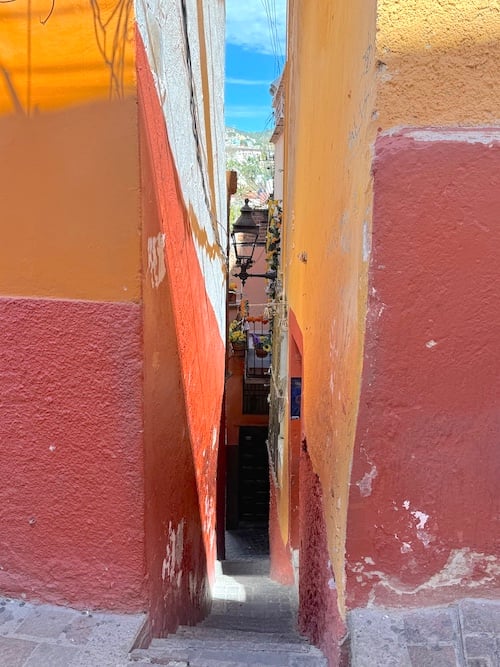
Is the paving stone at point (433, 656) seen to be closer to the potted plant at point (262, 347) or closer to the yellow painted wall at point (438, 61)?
the yellow painted wall at point (438, 61)

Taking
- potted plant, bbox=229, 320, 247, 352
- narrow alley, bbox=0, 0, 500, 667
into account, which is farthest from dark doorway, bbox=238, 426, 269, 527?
narrow alley, bbox=0, 0, 500, 667

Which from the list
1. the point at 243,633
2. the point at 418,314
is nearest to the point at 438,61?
the point at 418,314

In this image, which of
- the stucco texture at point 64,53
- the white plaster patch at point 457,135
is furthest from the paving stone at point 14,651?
the white plaster patch at point 457,135

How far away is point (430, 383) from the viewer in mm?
1804

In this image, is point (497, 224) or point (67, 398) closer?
point (497, 224)

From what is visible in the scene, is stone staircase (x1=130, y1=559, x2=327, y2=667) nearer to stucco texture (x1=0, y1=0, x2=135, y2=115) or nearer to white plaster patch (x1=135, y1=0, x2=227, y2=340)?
stucco texture (x1=0, y1=0, x2=135, y2=115)

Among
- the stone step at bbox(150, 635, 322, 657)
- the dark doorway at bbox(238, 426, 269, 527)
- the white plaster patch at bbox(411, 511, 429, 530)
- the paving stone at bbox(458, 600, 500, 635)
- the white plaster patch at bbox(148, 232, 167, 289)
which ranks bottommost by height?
the dark doorway at bbox(238, 426, 269, 527)

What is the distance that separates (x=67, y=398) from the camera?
2080 mm

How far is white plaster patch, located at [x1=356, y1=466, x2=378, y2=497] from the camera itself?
6.09ft

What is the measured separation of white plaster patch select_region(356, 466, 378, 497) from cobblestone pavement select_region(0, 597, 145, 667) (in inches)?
38.6

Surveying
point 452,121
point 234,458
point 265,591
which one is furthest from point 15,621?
point 234,458

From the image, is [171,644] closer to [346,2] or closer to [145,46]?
[145,46]

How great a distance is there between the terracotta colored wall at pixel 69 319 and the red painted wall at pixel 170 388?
0.28 feet

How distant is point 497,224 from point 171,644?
A: 6.50 feet
